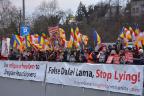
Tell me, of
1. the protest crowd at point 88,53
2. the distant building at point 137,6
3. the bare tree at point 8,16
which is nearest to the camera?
the protest crowd at point 88,53

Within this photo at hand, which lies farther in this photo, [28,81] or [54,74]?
[28,81]

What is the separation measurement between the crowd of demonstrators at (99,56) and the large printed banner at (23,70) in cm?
287

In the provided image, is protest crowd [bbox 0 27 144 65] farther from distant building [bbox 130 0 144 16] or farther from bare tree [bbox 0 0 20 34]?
distant building [bbox 130 0 144 16]

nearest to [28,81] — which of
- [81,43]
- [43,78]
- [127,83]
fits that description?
[43,78]

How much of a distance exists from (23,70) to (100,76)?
4.17 m

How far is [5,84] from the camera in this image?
14.9 metres

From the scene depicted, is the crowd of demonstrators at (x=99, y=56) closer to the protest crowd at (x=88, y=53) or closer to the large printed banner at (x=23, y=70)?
the protest crowd at (x=88, y=53)

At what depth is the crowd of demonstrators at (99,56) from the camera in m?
14.5

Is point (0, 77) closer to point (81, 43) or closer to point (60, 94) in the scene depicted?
point (60, 94)

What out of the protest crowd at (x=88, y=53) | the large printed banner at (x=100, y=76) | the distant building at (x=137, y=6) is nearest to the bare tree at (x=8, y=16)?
the distant building at (x=137, y=6)

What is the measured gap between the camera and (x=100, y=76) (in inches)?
435

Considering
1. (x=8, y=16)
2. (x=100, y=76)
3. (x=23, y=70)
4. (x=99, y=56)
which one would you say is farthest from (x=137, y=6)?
(x=100, y=76)

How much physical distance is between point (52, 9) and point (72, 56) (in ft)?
265

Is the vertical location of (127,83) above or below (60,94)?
above
